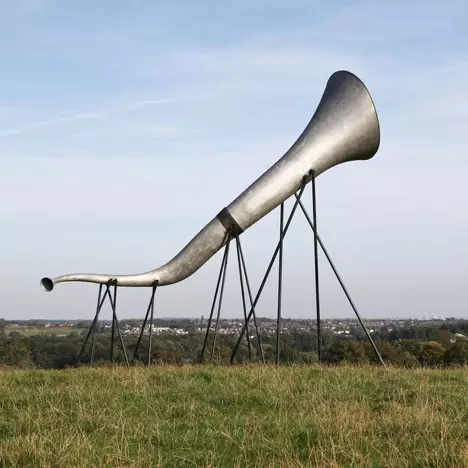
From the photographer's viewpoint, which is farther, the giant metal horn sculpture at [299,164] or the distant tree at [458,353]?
the distant tree at [458,353]

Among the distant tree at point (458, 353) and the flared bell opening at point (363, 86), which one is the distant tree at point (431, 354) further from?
the flared bell opening at point (363, 86)

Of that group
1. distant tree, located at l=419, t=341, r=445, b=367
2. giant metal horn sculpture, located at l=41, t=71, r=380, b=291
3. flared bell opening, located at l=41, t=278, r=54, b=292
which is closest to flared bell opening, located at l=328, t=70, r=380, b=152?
giant metal horn sculpture, located at l=41, t=71, r=380, b=291

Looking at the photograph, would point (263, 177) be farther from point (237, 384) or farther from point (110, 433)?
point (110, 433)

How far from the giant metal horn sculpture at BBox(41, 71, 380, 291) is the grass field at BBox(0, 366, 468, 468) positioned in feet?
12.8

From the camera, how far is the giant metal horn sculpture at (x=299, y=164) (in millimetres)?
16234

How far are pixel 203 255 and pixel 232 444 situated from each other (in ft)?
30.0

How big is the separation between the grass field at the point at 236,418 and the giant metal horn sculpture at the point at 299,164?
3.91 metres

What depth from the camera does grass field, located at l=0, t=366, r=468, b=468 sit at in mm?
7402

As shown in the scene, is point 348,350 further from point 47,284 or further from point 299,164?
point 47,284

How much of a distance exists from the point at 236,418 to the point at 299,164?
842 cm

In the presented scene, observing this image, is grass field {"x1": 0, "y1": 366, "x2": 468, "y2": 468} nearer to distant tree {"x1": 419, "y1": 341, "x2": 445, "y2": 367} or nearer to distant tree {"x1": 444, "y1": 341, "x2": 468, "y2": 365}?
distant tree {"x1": 444, "y1": 341, "x2": 468, "y2": 365}

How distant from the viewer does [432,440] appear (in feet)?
25.7

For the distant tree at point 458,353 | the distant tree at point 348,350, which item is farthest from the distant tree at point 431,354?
the distant tree at point 348,350

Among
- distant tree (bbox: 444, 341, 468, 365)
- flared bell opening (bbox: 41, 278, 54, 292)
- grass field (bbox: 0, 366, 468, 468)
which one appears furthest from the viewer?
distant tree (bbox: 444, 341, 468, 365)
